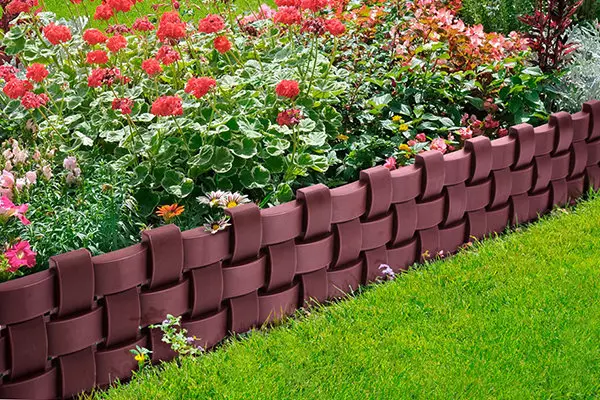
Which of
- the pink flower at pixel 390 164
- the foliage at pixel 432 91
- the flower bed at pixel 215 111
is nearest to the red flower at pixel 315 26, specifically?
the flower bed at pixel 215 111

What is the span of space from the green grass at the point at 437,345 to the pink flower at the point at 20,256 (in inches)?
21.0

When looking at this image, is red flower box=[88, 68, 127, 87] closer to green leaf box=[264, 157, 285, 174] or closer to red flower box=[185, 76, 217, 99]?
red flower box=[185, 76, 217, 99]

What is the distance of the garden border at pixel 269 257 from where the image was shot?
2.78 metres

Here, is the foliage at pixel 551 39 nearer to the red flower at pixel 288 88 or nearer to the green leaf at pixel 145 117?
the red flower at pixel 288 88

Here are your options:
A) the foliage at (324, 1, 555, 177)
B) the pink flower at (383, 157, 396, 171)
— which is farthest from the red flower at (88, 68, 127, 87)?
the pink flower at (383, 157, 396, 171)

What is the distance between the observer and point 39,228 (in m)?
3.14

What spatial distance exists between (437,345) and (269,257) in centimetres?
71

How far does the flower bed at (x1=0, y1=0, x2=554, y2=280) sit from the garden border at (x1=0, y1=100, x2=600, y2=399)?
0.16 m

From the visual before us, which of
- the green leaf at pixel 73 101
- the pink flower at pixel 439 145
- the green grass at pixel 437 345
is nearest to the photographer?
the green grass at pixel 437 345

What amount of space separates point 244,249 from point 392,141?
1235mm

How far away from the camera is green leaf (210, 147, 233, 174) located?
11.2 feet

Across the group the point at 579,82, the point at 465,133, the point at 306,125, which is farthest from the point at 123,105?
the point at 579,82

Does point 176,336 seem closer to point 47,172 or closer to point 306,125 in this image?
point 47,172

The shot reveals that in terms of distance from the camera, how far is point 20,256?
9.27 feet
